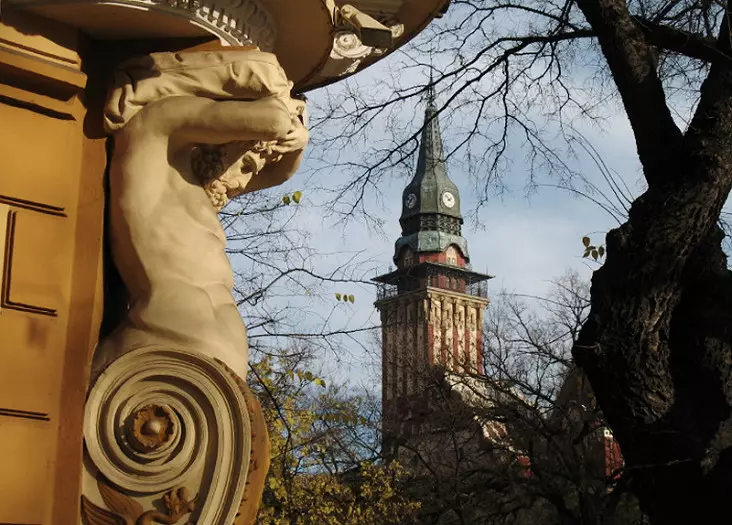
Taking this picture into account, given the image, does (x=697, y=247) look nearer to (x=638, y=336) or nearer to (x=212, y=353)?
(x=638, y=336)

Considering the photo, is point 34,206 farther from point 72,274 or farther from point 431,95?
point 431,95

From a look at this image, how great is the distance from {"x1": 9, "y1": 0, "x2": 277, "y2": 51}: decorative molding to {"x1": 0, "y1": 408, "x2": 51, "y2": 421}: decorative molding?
1.10 meters

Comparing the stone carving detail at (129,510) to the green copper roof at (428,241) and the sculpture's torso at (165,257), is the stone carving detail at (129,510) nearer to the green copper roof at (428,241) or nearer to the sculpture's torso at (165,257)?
the sculpture's torso at (165,257)

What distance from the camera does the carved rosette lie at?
9.11 ft

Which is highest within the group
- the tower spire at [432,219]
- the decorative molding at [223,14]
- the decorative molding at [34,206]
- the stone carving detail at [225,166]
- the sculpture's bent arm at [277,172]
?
the tower spire at [432,219]

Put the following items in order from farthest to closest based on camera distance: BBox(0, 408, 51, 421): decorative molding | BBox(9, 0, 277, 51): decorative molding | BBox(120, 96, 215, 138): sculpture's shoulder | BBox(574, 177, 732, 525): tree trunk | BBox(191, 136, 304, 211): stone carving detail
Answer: BBox(574, 177, 732, 525): tree trunk
BBox(191, 136, 304, 211): stone carving detail
BBox(120, 96, 215, 138): sculpture's shoulder
BBox(9, 0, 277, 51): decorative molding
BBox(0, 408, 51, 421): decorative molding

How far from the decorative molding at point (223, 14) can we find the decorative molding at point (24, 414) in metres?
1.10

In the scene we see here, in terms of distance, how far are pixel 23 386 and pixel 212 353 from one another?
503mm

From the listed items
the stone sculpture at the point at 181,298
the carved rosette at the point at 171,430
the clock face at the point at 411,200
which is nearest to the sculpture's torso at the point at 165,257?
the stone sculpture at the point at 181,298

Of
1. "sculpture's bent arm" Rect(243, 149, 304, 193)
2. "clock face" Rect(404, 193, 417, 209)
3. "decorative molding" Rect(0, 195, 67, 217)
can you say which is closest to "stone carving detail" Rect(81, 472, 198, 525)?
"decorative molding" Rect(0, 195, 67, 217)

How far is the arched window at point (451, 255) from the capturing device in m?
92.6

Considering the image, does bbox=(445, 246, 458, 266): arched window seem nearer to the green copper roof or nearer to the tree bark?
the green copper roof

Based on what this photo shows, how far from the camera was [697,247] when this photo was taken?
22.5ft

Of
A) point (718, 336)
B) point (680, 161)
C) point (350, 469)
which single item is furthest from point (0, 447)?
point (350, 469)
